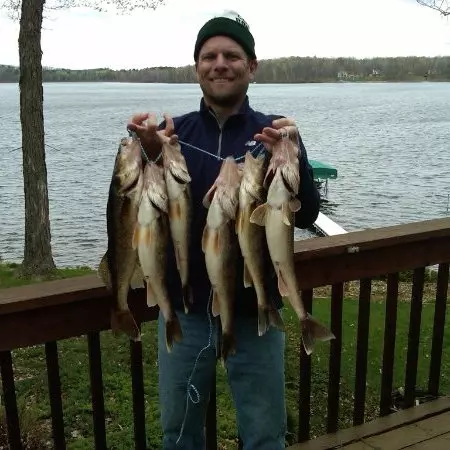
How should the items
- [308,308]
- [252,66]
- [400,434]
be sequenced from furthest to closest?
1. [400,434]
2. [308,308]
3. [252,66]

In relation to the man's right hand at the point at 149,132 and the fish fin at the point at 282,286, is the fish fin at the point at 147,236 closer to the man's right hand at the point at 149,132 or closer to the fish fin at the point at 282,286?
the man's right hand at the point at 149,132

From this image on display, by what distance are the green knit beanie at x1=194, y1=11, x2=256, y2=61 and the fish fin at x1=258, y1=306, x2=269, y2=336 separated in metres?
1.10

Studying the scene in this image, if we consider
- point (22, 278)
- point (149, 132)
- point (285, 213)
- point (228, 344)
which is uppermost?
point (149, 132)

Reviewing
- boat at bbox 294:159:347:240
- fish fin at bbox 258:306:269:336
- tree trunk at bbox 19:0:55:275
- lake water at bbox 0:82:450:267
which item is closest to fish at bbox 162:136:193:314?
fish fin at bbox 258:306:269:336

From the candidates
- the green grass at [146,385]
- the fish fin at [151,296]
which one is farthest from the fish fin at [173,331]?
the green grass at [146,385]

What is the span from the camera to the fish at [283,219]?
2.27 m

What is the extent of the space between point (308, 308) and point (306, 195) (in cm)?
80

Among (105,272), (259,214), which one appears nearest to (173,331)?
(105,272)

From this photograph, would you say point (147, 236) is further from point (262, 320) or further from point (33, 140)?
point (33, 140)

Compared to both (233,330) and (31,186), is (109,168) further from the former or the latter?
(233,330)

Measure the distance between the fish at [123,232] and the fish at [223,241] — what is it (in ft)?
0.94

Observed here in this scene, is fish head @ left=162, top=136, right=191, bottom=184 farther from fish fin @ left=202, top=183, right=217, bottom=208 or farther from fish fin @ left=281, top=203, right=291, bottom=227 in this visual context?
fish fin @ left=281, top=203, right=291, bottom=227

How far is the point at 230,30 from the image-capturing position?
8.25ft

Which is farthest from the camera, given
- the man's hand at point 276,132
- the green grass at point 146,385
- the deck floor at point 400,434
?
the green grass at point 146,385
